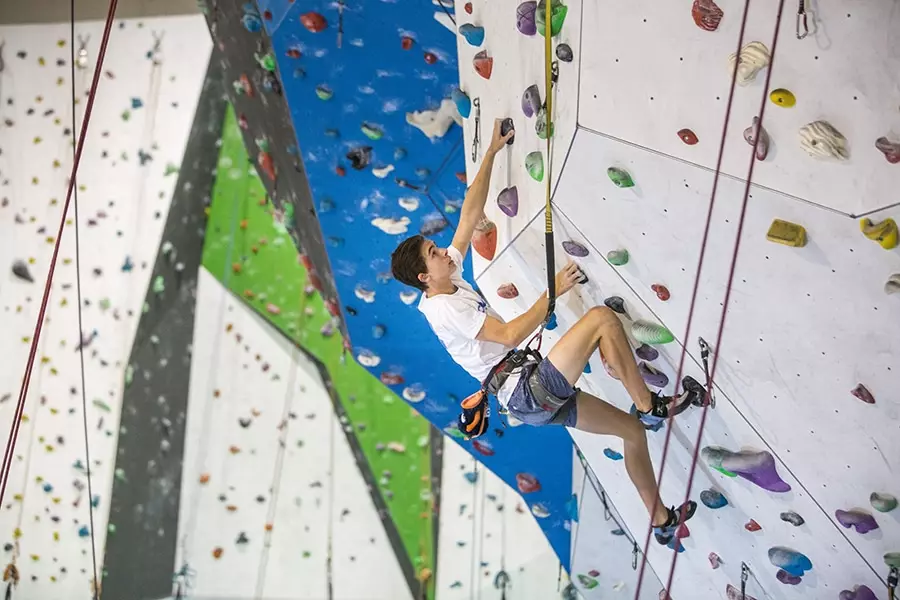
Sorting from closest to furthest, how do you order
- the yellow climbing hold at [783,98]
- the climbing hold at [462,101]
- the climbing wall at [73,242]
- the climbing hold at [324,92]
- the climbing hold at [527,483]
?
the yellow climbing hold at [783,98] < the climbing hold at [462,101] < the climbing hold at [324,92] < the climbing hold at [527,483] < the climbing wall at [73,242]

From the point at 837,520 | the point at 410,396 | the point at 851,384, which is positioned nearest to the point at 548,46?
the point at 851,384

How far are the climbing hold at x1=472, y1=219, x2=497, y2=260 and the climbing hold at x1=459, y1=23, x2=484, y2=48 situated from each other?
577 millimetres

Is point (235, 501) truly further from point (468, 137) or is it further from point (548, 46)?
point (548, 46)

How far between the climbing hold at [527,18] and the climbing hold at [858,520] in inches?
61.2

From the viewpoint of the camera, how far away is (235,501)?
4.62 meters

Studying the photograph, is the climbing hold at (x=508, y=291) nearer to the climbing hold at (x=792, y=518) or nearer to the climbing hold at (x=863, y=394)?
the climbing hold at (x=792, y=518)

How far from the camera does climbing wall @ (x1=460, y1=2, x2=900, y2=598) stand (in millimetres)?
1979

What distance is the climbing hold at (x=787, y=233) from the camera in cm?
216

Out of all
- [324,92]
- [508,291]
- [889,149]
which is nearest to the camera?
[889,149]

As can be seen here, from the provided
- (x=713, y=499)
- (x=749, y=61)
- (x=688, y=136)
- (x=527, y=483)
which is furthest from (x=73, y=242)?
(x=749, y=61)

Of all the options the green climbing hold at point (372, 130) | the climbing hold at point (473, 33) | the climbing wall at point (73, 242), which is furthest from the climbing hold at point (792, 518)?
the climbing wall at point (73, 242)

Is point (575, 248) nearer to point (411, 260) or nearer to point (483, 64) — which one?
point (411, 260)

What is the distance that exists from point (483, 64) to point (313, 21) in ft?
2.25

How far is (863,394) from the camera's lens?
2.29 metres
